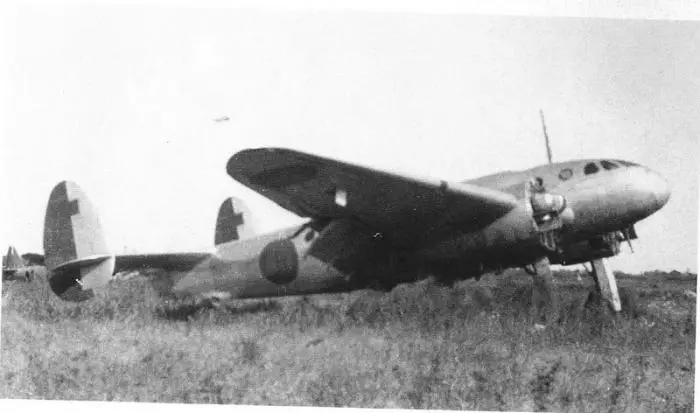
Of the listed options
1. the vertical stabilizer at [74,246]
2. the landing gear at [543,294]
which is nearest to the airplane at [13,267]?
the vertical stabilizer at [74,246]

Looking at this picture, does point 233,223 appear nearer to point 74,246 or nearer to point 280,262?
point 280,262

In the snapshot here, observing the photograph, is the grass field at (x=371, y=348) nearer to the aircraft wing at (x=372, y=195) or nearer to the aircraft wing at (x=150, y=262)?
the aircraft wing at (x=150, y=262)

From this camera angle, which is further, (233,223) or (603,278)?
(233,223)

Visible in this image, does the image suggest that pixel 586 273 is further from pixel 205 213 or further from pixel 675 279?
pixel 205 213

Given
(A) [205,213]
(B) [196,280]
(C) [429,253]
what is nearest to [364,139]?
(C) [429,253]

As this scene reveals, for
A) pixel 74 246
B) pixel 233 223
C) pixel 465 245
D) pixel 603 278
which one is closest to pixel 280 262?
pixel 233 223

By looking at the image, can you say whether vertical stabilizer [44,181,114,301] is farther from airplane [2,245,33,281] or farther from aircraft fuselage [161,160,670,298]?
aircraft fuselage [161,160,670,298]

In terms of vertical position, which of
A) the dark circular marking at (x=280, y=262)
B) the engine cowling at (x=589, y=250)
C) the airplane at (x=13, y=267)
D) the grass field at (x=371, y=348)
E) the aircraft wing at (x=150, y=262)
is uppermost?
the airplane at (x=13, y=267)
